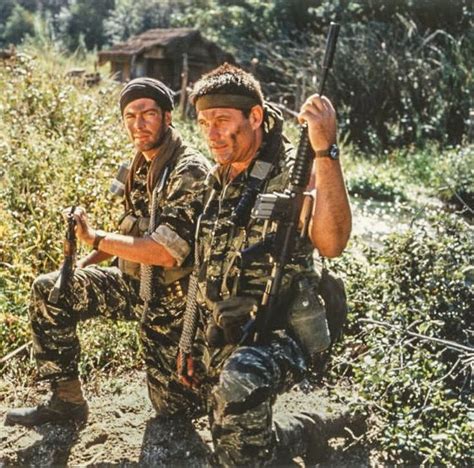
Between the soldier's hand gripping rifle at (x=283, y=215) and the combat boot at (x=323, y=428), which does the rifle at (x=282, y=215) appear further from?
the combat boot at (x=323, y=428)

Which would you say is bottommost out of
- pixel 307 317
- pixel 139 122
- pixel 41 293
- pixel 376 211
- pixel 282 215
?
pixel 376 211

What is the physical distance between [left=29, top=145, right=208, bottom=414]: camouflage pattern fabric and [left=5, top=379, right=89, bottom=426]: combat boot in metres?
0.07

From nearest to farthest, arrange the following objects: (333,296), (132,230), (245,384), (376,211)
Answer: (245,384) < (333,296) < (132,230) < (376,211)

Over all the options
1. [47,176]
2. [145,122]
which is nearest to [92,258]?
[145,122]

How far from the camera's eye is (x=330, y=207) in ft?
8.73

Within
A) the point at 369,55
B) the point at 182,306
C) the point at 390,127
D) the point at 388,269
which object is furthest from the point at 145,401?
the point at 369,55

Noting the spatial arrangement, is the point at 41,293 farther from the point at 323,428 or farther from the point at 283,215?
the point at 323,428

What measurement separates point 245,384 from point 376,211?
24.8 ft

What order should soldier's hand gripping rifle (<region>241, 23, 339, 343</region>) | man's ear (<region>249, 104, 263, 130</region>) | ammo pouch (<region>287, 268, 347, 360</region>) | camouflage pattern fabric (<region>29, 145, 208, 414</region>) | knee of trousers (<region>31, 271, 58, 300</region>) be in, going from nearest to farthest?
1. soldier's hand gripping rifle (<region>241, 23, 339, 343</region>)
2. ammo pouch (<region>287, 268, 347, 360</region>)
3. man's ear (<region>249, 104, 263, 130</region>)
4. camouflage pattern fabric (<region>29, 145, 208, 414</region>)
5. knee of trousers (<region>31, 271, 58, 300</region>)

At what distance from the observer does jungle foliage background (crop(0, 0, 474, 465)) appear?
3.80 metres

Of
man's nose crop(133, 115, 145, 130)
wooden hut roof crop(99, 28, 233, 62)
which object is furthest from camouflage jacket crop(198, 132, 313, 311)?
wooden hut roof crop(99, 28, 233, 62)

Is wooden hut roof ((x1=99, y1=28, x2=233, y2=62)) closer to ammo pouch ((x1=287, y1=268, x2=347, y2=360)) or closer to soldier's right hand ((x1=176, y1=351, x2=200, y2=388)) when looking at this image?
soldier's right hand ((x1=176, y1=351, x2=200, y2=388))

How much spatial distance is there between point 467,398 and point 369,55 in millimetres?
14302

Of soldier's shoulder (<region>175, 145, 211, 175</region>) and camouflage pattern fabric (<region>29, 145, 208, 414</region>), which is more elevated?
soldier's shoulder (<region>175, 145, 211, 175</region>)
